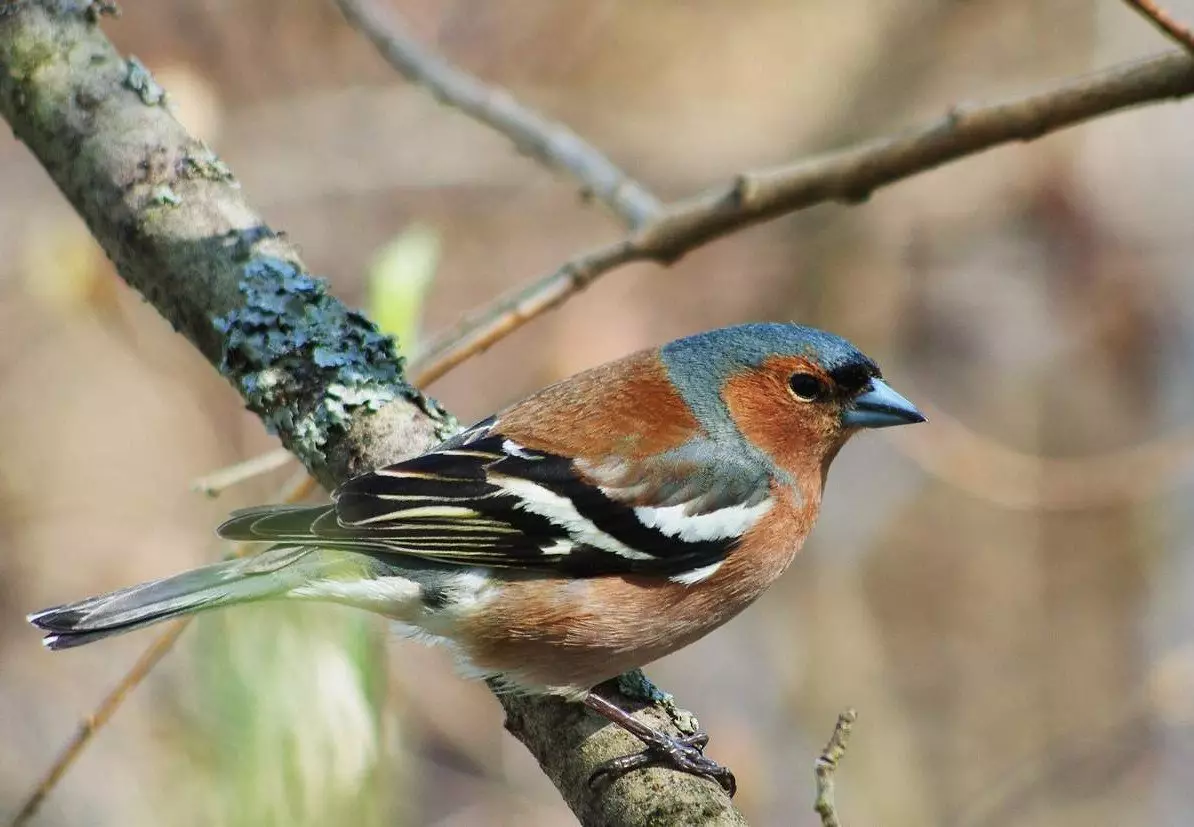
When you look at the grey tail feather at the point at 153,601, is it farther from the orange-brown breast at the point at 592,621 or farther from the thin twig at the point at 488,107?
the thin twig at the point at 488,107

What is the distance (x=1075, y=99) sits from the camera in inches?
123

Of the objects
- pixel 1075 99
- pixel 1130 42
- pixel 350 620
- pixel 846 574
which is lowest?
pixel 350 620

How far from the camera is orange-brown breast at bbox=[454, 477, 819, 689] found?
294cm

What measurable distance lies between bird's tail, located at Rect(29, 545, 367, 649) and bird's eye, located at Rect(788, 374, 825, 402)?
1.47m

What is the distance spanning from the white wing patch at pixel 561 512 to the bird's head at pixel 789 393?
525mm

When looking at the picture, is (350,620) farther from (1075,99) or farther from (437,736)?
(437,736)

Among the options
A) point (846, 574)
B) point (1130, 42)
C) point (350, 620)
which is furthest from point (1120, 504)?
point (350, 620)

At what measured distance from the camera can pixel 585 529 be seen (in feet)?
10.2

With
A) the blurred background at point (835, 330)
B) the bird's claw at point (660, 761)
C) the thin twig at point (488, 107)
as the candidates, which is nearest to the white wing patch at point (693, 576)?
the bird's claw at point (660, 761)

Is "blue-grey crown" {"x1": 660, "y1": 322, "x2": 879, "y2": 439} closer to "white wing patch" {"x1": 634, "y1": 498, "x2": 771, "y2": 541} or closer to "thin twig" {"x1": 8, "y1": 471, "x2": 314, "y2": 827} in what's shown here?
"white wing patch" {"x1": 634, "y1": 498, "x2": 771, "y2": 541}

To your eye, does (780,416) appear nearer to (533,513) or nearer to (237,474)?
(533,513)

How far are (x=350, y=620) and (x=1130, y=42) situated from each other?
26.0 ft

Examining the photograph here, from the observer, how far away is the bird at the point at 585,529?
283 cm

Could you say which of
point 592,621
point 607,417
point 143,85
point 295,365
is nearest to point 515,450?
point 607,417
